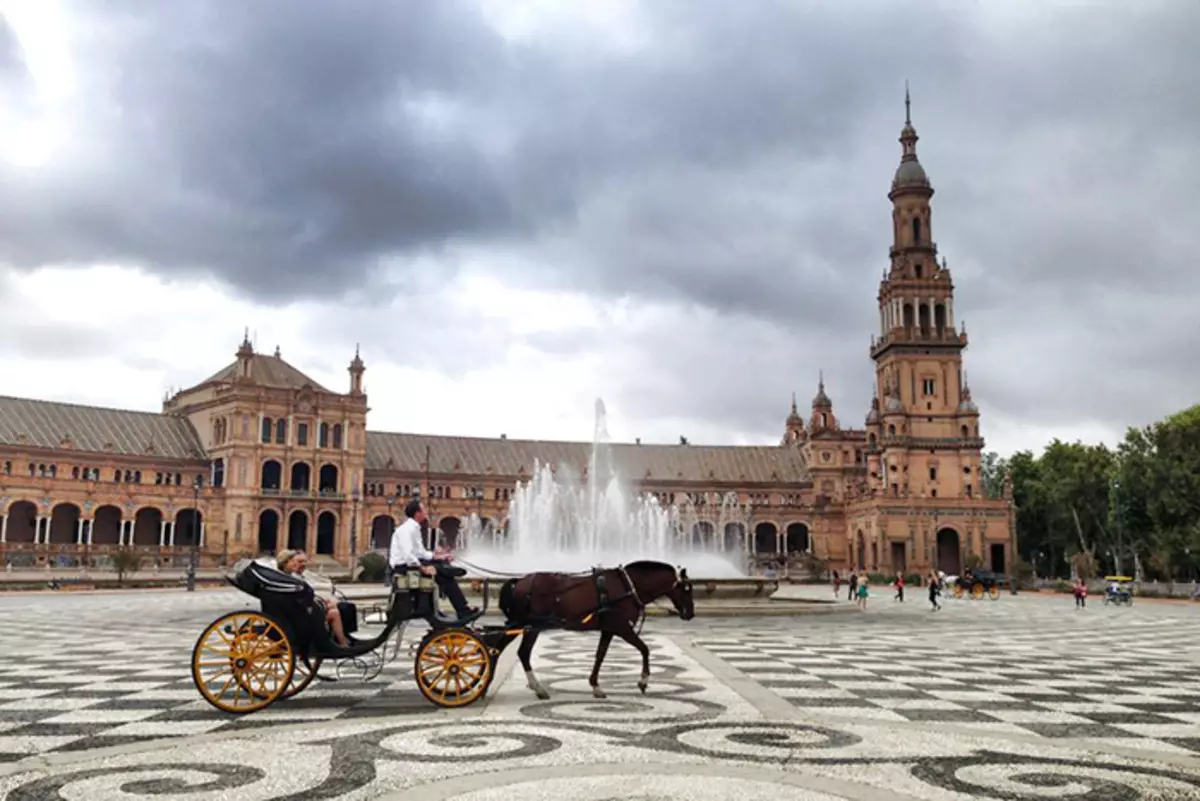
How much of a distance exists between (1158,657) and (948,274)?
80.7 metres

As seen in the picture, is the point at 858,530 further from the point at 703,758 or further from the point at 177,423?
the point at 703,758

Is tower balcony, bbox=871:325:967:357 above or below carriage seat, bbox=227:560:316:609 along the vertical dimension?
above

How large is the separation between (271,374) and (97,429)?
1544 centimetres

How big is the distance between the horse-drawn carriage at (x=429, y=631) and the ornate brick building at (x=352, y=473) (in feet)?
226

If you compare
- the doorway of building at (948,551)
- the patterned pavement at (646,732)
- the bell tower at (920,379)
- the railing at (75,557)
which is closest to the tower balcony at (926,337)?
the bell tower at (920,379)

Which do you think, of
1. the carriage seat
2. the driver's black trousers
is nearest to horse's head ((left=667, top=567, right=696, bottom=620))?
the driver's black trousers

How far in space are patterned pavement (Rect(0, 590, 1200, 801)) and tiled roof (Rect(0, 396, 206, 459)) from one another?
73445 millimetres

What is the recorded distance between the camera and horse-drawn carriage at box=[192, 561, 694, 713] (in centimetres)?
978

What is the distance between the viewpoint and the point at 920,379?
91.2 meters

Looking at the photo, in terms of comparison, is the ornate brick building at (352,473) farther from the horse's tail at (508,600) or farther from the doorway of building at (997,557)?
the horse's tail at (508,600)

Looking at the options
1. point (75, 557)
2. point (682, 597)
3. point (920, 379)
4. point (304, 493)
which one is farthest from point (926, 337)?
point (682, 597)

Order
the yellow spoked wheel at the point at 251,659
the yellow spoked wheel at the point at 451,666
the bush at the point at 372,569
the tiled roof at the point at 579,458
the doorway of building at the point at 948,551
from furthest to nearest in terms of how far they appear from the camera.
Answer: the tiled roof at the point at 579,458 → the doorway of building at the point at 948,551 → the bush at the point at 372,569 → the yellow spoked wheel at the point at 451,666 → the yellow spoked wheel at the point at 251,659

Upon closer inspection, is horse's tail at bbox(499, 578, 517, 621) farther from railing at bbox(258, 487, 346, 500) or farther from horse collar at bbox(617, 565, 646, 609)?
railing at bbox(258, 487, 346, 500)

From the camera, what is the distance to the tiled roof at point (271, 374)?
297ft
